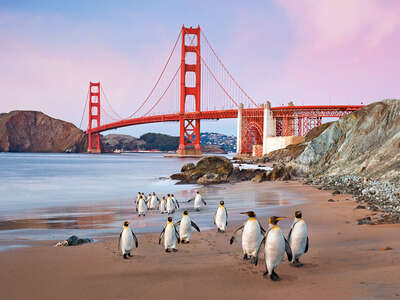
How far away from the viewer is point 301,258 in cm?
600

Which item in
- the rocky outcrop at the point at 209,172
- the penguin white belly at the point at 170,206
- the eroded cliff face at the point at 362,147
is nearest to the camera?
the penguin white belly at the point at 170,206

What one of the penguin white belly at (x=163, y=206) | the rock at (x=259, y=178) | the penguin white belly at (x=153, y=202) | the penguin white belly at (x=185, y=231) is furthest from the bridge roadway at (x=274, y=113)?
the penguin white belly at (x=185, y=231)

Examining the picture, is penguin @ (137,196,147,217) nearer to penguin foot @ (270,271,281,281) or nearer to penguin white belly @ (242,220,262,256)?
penguin white belly @ (242,220,262,256)

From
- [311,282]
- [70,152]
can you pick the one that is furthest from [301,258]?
[70,152]

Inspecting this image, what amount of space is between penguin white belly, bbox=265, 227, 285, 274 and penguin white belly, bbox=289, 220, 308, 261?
0.58m

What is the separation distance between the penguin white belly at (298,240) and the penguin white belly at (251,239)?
1.67 feet

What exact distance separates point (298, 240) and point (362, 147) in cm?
1482

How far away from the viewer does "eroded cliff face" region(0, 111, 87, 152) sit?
408 feet

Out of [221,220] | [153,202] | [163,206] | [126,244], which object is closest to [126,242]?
[126,244]

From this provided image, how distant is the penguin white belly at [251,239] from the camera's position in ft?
20.1

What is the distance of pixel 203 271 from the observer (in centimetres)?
550

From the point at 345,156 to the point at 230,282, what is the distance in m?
16.4

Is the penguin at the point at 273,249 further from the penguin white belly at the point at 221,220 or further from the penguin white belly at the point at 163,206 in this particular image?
the penguin white belly at the point at 163,206

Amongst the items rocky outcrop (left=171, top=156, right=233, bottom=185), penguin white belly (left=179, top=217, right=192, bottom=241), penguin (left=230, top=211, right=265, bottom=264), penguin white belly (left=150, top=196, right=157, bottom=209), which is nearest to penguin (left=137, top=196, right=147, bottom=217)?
penguin white belly (left=150, top=196, right=157, bottom=209)
